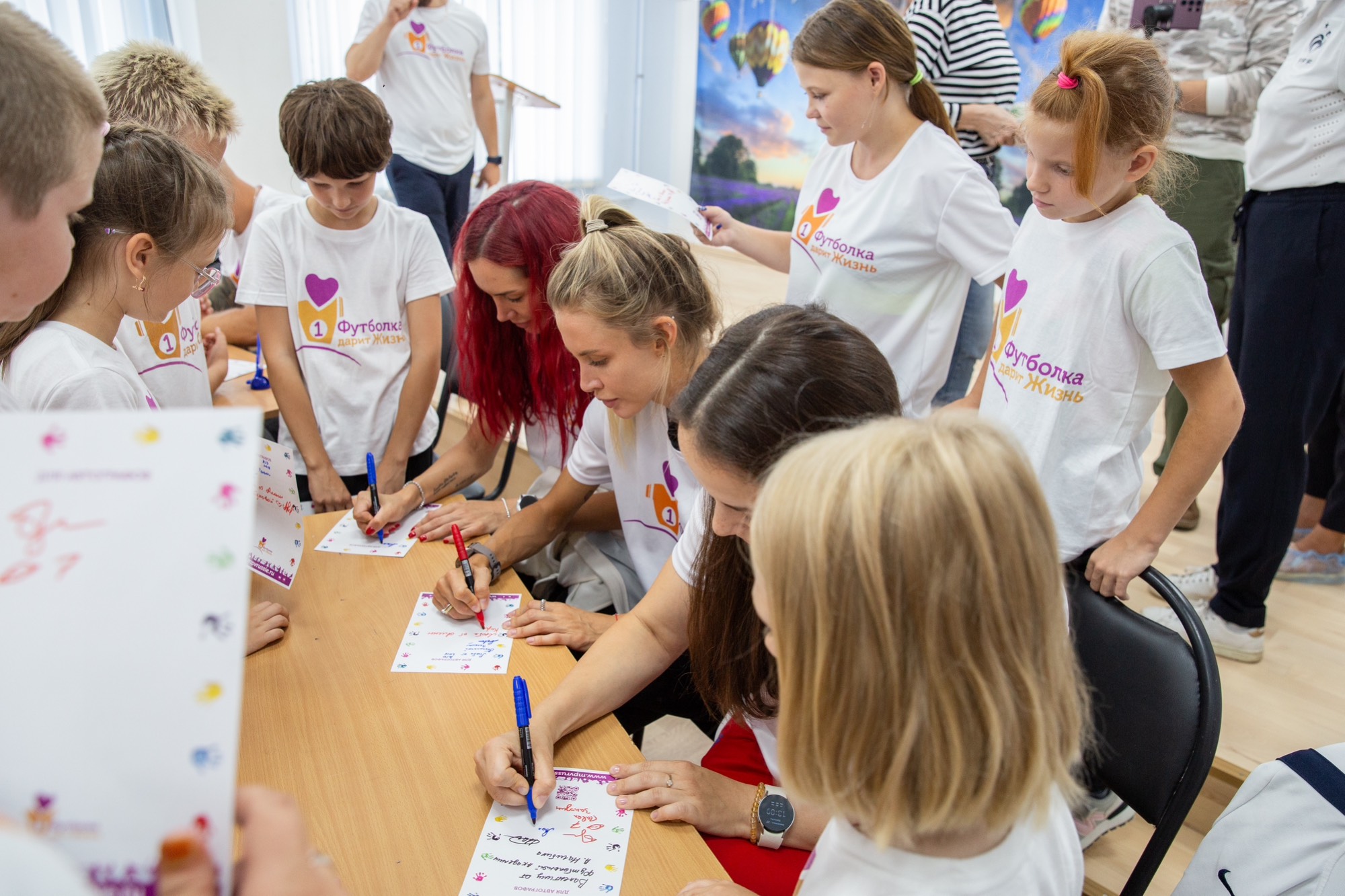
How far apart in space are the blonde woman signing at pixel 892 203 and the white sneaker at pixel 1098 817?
0.88 metres

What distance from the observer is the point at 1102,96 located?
4.03ft

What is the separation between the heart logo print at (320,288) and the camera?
6.44 ft

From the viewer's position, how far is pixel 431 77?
380cm

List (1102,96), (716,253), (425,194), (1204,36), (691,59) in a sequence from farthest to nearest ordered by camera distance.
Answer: (716,253)
(691,59)
(425,194)
(1204,36)
(1102,96)

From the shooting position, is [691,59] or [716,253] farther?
[716,253]

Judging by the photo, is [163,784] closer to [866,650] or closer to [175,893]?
[175,893]

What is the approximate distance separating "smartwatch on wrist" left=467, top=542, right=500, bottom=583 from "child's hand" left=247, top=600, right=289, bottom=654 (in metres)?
0.31

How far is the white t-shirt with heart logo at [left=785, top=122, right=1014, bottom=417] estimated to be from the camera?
5.86ft

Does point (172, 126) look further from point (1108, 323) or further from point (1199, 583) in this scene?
point (1199, 583)

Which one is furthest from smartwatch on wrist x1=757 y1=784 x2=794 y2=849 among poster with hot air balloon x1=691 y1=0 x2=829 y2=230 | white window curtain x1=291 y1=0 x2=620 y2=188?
white window curtain x1=291 y1=0 x2=620 y2=188

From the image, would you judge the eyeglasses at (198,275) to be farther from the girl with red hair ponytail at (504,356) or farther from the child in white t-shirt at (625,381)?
the child in white t-shirt at (625,381)

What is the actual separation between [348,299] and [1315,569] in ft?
9.23

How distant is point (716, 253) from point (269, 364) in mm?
5667

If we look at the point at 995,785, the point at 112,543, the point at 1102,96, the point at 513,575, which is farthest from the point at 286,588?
the point at 1102,96
